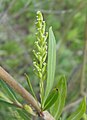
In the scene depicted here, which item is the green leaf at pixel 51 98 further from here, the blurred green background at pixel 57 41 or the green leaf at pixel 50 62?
the blurred green background at pixel 57 41

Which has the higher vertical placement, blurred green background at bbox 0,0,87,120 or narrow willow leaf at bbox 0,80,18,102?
narrow willow leaf at bbox 0,80,18,102

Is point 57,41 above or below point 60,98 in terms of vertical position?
below

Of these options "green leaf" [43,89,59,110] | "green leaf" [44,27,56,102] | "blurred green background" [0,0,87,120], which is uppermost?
"green leaf" [44,27,56,102]

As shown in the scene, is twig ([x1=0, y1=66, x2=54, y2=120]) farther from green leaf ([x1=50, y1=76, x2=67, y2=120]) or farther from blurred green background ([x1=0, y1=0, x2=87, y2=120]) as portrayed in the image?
blurred green background ([x1=0, y1=0, x2=87, y2=120])

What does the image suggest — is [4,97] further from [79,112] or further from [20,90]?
[79,112]

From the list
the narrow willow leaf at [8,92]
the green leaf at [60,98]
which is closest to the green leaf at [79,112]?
the green leaf at [60,98]

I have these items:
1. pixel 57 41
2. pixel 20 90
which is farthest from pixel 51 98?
pixel 57 41

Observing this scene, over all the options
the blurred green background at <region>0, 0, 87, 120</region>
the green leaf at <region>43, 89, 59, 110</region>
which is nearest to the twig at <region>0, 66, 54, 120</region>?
the green leaf at <region>43, 89, 59, 110</region>

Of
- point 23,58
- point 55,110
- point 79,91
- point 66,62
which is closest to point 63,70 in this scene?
point 66,62
